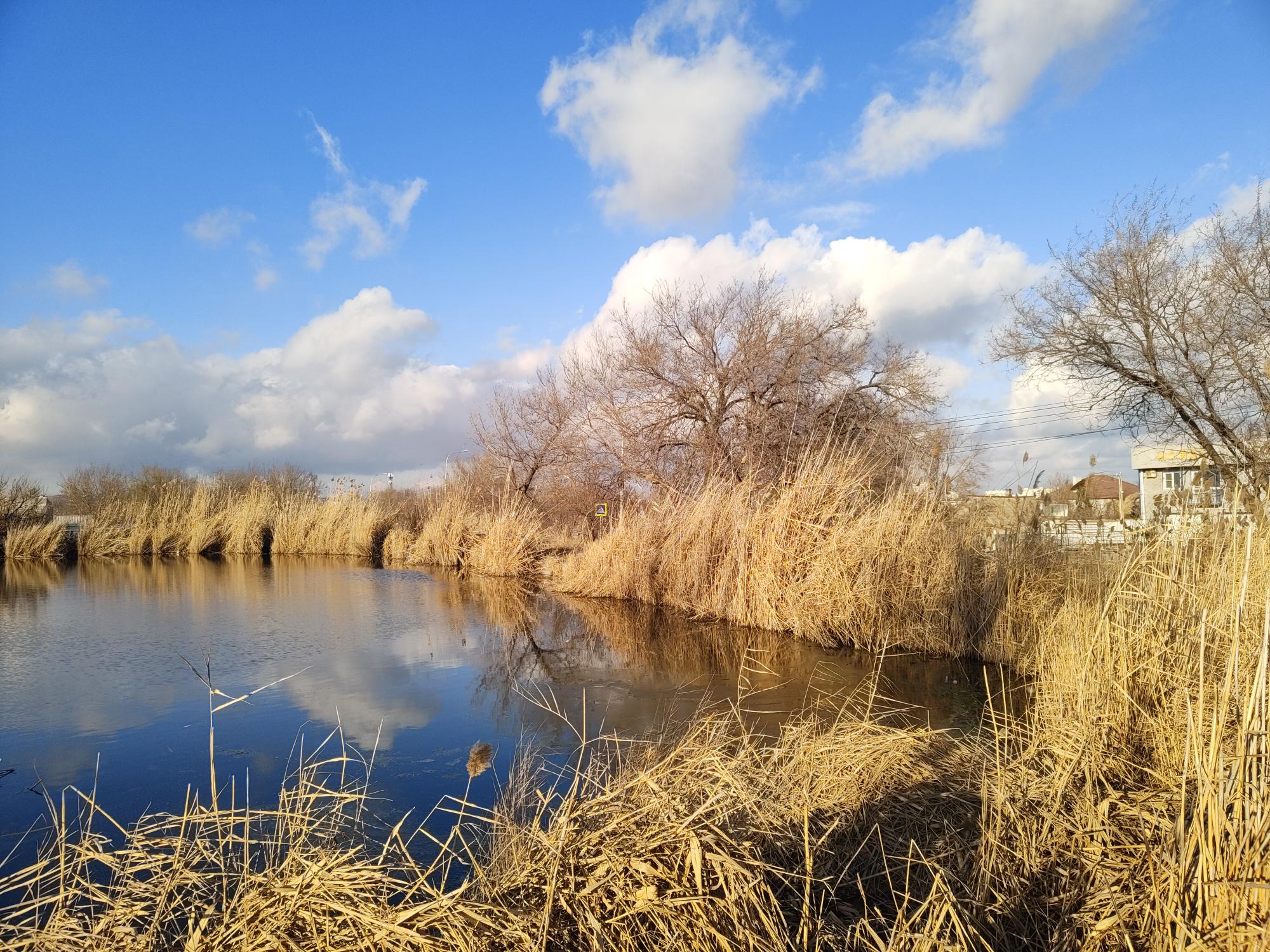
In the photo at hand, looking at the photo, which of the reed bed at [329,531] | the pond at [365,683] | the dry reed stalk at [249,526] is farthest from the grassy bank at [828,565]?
the dry reed stalk at [249,526]

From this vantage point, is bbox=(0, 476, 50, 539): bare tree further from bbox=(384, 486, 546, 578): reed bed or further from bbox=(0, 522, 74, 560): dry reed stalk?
bbox=(384, 486, 546, 578): reed bed

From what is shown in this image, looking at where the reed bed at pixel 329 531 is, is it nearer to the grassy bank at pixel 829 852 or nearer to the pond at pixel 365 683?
the pond at pixel 365 683

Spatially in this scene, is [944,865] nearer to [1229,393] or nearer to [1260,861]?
[1260,861]

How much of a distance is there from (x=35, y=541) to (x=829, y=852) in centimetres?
2274

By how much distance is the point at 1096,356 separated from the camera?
17906 mm

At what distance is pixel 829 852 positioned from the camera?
2373 mm

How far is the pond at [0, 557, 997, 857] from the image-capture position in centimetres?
424

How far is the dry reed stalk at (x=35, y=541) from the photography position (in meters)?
18.3

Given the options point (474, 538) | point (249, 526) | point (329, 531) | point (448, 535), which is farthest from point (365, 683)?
point (249, 526)

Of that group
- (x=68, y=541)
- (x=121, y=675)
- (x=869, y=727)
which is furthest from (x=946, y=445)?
(x=68, y=541)

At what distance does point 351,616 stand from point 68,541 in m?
15.3

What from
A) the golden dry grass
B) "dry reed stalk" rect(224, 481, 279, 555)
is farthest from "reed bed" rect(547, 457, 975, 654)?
"dry reed stalk" rect(224, 481, 279, 555)

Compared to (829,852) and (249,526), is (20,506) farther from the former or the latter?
(829,852)

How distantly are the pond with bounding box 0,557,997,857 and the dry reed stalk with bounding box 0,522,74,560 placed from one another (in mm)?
8958
